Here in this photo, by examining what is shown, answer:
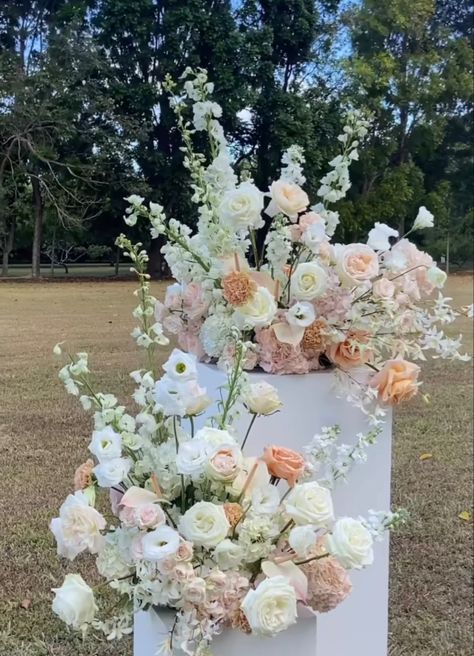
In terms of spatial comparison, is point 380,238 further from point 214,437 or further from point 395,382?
point 214,437

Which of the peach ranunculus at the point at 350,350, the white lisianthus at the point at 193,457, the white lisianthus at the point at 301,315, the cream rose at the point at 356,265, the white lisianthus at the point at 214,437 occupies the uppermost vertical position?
the cream rose at the point at 356,265

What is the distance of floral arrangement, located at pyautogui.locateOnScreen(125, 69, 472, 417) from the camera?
112 cm

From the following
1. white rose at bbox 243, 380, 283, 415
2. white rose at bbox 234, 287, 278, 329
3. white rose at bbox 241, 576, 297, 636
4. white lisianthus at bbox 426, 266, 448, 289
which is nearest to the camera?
white rose at bbox 241, 576, 297, 636

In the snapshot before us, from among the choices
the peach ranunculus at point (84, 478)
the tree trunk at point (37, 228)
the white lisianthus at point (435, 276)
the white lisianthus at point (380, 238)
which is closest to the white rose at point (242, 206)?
the white lisianthus at point (380, 238)

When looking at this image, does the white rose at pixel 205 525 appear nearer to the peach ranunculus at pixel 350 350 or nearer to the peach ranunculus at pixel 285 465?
the peach ranunculus at pixel 285 465

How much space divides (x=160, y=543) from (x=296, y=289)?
455 millimetres

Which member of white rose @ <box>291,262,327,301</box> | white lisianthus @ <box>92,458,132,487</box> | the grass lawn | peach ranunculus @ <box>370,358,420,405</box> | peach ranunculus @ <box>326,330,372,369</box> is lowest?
the grass lawn

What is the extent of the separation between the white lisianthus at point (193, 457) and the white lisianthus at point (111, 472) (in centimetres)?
7

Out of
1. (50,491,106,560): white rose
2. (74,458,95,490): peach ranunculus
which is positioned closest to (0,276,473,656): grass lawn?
(74,458,95,490): peach ranunculus

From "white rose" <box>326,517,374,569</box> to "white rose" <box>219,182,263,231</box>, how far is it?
47 cm

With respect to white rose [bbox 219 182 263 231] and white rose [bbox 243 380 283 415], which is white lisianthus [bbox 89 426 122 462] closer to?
white rose [bbox 243 380 283 415]

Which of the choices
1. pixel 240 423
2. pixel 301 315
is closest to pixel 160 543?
pixel 240 423

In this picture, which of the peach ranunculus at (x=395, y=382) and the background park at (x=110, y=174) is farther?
the background park at (x=110, y=174)

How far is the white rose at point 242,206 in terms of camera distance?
42.3 inches
